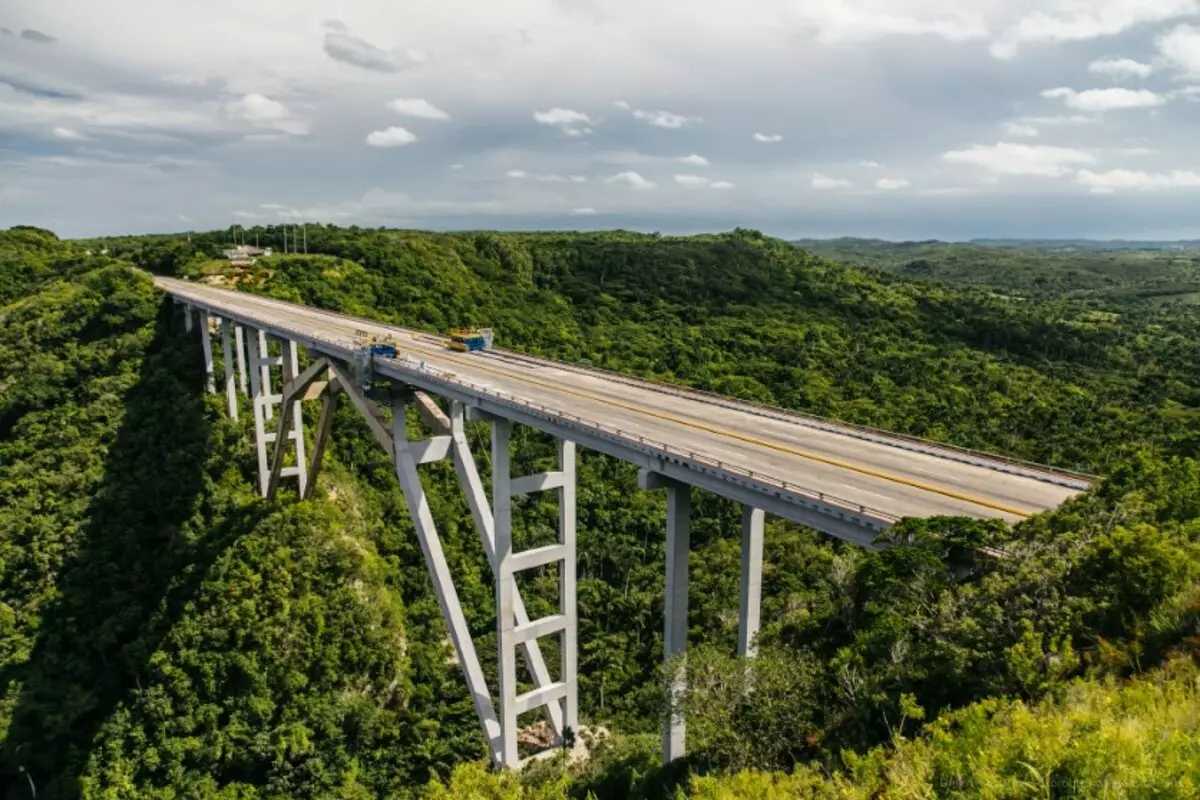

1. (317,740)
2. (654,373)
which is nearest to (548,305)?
(654,373)

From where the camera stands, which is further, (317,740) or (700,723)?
(317,740)

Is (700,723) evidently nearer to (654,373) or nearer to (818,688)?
(818,688)

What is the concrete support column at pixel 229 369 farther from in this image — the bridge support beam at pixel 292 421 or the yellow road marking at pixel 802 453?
the yellow road marking at pixel 802 453

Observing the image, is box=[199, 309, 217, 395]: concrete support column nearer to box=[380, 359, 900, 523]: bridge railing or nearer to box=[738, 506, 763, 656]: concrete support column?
box=[380, 359, 900, 523]: bridge railing

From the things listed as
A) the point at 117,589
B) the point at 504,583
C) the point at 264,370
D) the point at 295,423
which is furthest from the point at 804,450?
the point at 117,589

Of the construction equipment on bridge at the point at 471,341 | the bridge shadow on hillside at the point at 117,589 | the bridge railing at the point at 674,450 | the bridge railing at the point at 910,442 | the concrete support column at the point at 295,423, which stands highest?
the construction equipment on bridge at the point at 471,341

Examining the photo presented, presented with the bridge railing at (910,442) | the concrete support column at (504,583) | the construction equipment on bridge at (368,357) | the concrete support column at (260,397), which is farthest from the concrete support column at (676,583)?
the concrete support column at (260,397)

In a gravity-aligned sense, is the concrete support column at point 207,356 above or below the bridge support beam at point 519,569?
above
